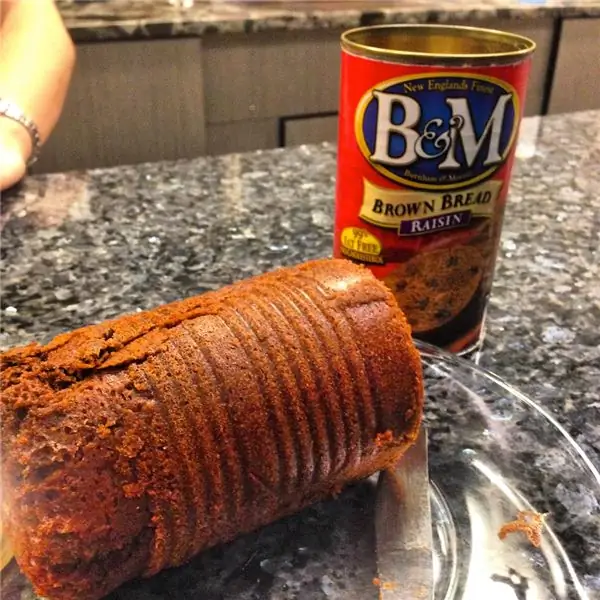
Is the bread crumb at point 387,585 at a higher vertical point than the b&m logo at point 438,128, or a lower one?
lower

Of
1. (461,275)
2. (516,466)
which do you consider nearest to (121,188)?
(461,275)

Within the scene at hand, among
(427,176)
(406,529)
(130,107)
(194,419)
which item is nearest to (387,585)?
(406,529)

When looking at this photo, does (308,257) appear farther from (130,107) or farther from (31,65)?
(130,107)

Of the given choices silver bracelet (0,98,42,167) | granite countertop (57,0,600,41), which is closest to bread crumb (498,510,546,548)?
silver bracelet (0,98,42,167)

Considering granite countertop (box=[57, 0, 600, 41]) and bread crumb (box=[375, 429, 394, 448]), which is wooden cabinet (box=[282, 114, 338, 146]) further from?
bread crumb (box=[375, 429, 394, 448])

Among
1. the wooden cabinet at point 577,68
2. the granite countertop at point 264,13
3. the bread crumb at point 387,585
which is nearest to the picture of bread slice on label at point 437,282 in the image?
the bread crumb at point 387,585

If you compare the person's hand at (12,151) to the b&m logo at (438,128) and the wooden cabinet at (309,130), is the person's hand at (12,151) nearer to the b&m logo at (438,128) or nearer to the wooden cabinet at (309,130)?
the b&m logo at (438,128)

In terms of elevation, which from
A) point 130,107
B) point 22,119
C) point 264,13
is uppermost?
point 264,13
